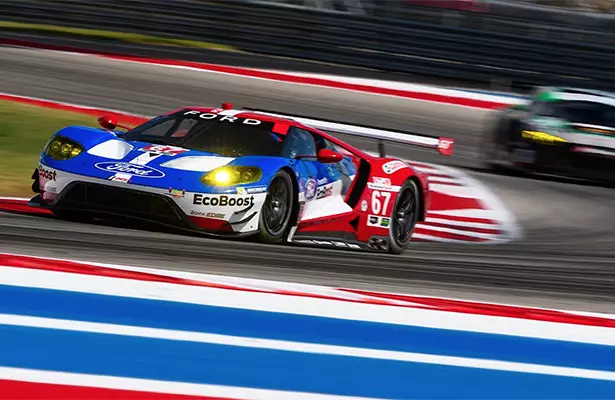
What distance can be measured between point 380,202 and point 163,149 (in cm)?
195

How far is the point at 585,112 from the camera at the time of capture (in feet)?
45.8

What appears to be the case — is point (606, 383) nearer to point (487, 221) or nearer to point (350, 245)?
point (350, 245)

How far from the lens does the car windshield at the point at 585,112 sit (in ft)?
45.4

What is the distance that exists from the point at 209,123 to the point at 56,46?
1292 cm

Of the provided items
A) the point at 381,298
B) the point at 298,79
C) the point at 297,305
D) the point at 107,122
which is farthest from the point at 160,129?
the point at 298,79

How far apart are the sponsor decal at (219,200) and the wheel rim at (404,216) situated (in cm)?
203

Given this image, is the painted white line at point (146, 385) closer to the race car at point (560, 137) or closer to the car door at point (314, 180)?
the car door at point (314, 180)

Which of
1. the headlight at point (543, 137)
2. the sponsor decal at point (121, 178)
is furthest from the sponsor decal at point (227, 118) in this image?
the headlight at point (543, 137)

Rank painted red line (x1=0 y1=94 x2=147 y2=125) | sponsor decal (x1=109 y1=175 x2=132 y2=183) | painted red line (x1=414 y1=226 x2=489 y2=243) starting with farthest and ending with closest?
1. painted red line (x1=0 y1=94 x2=147 y2=125)
2. painted red line (x1=414 y1=226 x2=489 y2=243)
3. sponsor decal (x1=109 y1=175 x2=132 y2=183)

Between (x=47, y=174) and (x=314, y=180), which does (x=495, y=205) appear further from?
(x=47, y=174)

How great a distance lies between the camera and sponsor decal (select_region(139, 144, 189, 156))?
745cm

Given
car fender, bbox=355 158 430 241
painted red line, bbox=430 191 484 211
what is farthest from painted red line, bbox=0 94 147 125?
car fender, bbox=355 158 430 241

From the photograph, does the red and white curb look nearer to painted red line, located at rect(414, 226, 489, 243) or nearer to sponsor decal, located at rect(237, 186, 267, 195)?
painted red line, located at rect(414, 226, 489, 243)

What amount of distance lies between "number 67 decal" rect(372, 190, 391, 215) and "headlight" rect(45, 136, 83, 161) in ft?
7.63
